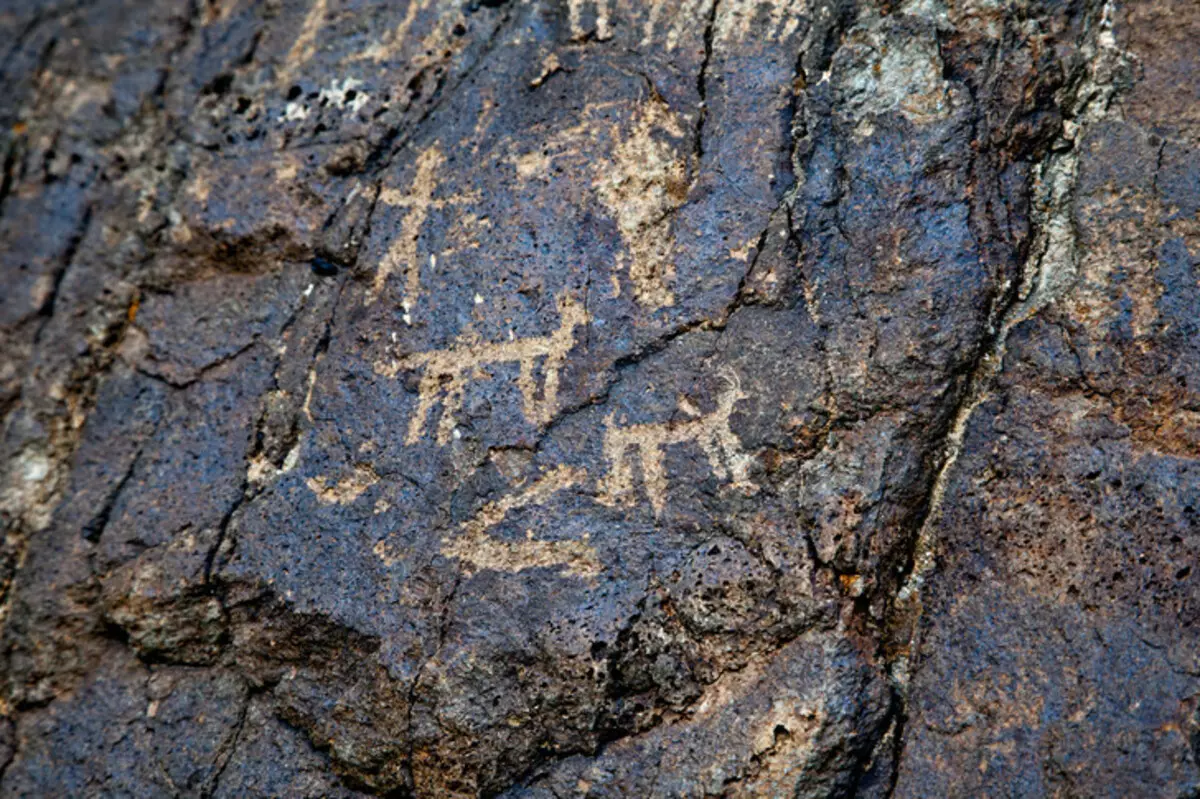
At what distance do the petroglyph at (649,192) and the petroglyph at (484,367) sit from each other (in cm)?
14

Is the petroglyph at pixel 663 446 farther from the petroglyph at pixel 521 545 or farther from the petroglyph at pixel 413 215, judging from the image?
the petroglyph at pixel 413 215

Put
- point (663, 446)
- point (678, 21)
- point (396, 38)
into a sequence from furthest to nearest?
point (396, 38), point (678, 21), point (663, 446)

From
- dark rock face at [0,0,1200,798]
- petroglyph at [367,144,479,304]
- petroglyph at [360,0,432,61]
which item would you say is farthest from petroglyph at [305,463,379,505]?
petroglyph at [360,0,432,61]

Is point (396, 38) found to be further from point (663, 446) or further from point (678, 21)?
point (663, 446)

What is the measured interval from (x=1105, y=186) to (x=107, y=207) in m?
2.07

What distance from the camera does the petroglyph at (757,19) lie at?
1.82 m

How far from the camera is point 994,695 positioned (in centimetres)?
148

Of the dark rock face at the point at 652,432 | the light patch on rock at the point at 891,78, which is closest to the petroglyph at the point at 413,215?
the dark rock face at the point at 652,432

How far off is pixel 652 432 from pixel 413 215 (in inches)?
26.6

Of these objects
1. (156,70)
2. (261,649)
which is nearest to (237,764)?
(261,649)

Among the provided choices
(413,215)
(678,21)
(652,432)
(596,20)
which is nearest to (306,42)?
(413,215)

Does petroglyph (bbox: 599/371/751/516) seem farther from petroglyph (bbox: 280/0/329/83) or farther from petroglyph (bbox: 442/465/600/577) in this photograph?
petroglyph (bbox: 280/0/329/83)

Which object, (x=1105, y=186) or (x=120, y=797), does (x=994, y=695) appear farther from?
(x=120, y=797)

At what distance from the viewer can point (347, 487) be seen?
1.78 m
